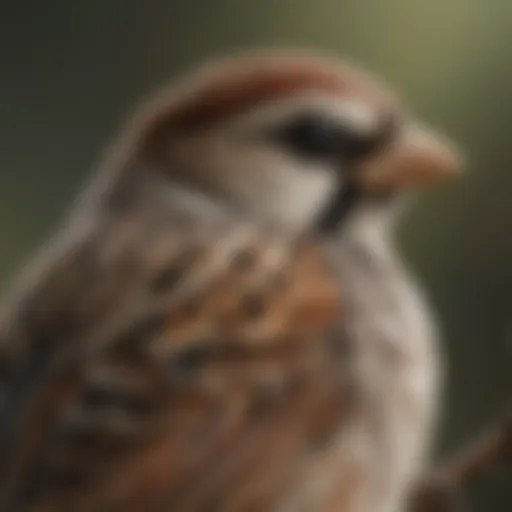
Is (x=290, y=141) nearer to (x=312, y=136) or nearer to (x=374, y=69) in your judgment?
(x=312, y=136)

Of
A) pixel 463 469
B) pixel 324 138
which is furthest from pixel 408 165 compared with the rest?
pixel 463 469

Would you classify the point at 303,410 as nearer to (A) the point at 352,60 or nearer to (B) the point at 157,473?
(B) the point at 157,473

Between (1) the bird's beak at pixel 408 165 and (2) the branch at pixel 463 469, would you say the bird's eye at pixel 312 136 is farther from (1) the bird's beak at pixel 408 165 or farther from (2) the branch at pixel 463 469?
(2) the branch at pixel 463 469

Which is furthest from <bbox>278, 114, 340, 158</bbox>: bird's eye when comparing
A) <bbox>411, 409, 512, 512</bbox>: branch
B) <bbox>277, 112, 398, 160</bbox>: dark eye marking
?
<bbox>411, 409, 512, 512</bbox>: branch

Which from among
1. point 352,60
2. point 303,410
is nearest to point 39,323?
point 303,410

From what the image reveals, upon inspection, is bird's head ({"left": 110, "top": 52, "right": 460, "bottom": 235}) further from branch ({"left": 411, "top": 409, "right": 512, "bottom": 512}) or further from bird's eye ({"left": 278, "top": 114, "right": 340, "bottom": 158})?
branch ({"left": 411, "top": 409, "right": 512, "bottom": 512})
